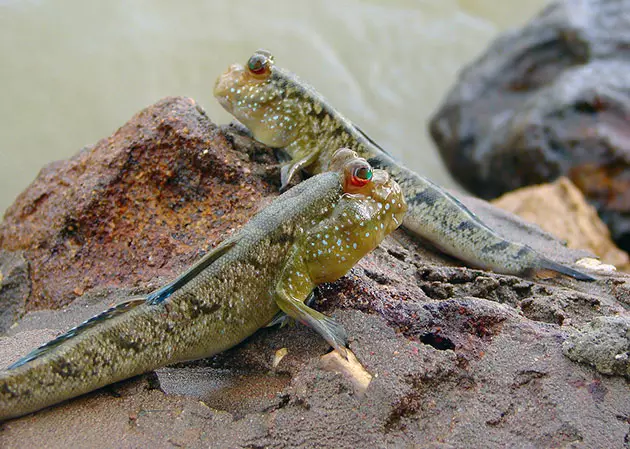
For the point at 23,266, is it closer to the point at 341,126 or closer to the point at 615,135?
the point at 341,126

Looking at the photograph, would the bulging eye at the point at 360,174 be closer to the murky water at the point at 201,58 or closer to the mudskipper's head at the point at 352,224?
the mudskipper's head at the point at 352,224

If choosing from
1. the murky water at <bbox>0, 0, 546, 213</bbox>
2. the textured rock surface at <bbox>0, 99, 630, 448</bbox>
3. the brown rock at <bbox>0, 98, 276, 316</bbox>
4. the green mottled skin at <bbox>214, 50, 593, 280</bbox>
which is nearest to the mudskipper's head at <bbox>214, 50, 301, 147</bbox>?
the green mottled skin at <bbox>214, 50, 593, 280</bbox>

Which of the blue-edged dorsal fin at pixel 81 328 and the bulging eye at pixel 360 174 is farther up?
the blue-edged dorsal fin at pixel 81 328

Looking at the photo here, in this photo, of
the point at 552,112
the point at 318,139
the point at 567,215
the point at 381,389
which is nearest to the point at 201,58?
the point at 552,112

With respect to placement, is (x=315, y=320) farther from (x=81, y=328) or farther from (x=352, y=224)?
(x=81, y=328)

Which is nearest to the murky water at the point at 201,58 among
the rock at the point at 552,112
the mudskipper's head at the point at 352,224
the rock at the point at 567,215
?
the rock at the point at 552,112

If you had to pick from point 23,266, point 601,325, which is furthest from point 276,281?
point 23,266
